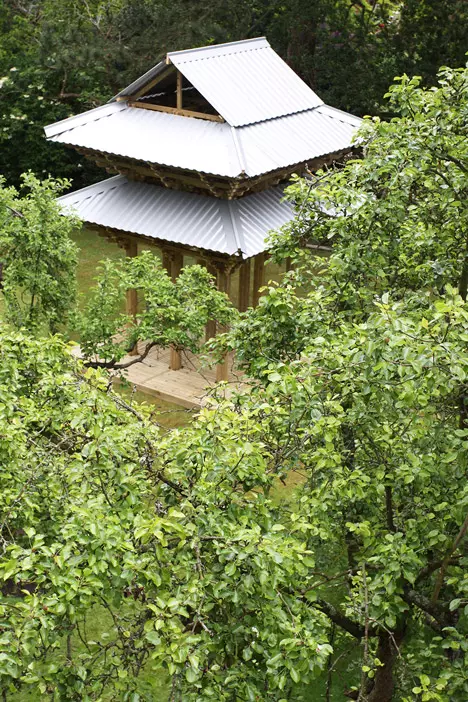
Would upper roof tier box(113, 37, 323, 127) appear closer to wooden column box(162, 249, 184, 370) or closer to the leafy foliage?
wooden column box(162, 249, 184, 370)

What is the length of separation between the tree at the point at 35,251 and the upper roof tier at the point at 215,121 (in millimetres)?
4063

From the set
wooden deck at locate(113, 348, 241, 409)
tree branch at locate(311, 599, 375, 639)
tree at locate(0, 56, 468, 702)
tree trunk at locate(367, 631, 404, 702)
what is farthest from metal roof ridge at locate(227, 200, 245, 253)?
tree branch at locate(311, 599, 375, 639)

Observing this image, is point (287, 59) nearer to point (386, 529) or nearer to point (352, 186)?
point (352, 186)

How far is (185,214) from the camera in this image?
17.4 metres

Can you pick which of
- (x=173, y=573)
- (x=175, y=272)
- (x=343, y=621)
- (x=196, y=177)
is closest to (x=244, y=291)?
(x=175, y=272)

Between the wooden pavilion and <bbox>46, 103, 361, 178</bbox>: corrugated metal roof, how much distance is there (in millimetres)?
27

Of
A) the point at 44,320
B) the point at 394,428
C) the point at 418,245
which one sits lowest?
the point at 44,320

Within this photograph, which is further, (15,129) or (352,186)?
(15,129)

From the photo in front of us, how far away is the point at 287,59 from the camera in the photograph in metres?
27.2

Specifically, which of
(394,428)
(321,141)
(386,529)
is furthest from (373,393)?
(321,141)

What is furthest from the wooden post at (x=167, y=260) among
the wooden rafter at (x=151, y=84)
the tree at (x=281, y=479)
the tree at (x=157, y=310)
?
the tree at (x=281, y=479)

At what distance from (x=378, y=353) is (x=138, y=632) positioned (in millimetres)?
2494

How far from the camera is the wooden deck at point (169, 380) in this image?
1748 cm

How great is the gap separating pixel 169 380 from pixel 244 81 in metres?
6.32
